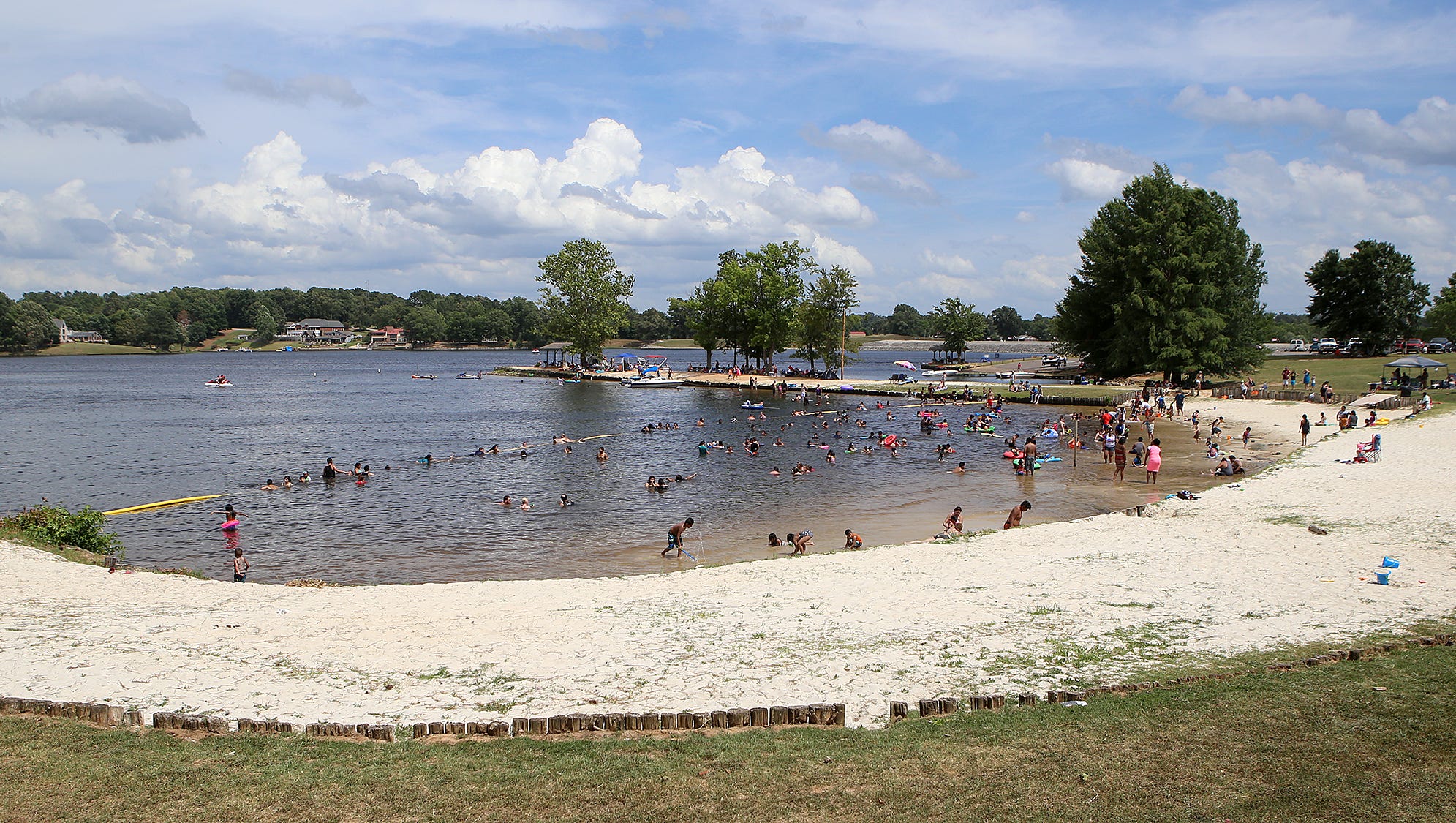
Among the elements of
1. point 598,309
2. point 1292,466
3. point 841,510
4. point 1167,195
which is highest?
point 1167,195

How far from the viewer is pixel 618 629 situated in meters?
14.2

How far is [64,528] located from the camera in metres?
21.2

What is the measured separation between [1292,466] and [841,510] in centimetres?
1617

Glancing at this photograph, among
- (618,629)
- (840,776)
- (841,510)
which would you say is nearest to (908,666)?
(840,776)

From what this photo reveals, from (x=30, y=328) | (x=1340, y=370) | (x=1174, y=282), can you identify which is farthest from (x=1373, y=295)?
(x=30, y=328)

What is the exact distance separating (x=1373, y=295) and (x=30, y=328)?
223 meters

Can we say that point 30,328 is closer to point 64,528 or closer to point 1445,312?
point 64,528

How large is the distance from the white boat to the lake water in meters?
19.5

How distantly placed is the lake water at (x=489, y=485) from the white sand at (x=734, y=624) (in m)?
5.36

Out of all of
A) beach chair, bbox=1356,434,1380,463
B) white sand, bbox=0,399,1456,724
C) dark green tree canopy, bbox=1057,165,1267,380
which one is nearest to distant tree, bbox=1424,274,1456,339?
dark green tree canopy, bbox=1057,165,1267,380

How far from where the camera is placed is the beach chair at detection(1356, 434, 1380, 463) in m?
30.1

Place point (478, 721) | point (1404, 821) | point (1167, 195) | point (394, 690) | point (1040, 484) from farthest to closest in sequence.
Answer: point (1167, 195) → point (1040, 484) → point (394, 690) → point (478, 721) → point (1404, 821)

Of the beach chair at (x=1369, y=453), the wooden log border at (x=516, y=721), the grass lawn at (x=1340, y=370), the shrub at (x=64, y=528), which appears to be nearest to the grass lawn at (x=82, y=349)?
the shrub at (x=64, y=528)

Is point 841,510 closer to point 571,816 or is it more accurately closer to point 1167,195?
point 571,816
